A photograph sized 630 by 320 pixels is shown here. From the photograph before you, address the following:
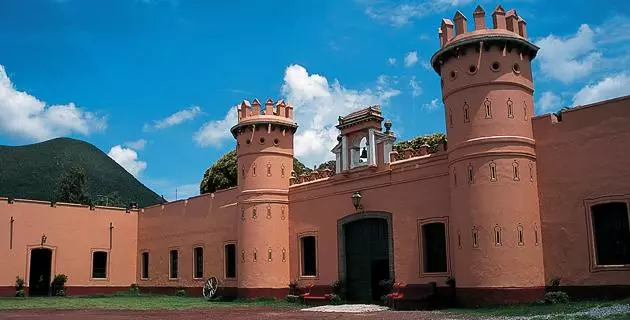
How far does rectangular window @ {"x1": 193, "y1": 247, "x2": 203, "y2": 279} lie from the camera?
28.5 metres

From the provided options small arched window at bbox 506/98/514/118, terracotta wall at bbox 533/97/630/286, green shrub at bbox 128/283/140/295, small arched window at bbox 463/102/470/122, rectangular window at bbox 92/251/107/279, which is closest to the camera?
terracotta wall at bbox 533/97/630/286

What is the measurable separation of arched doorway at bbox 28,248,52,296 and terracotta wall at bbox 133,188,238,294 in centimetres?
429

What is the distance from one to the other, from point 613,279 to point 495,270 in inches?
108

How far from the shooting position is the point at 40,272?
3030cm

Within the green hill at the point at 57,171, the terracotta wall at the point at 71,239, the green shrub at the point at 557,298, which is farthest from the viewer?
the green hill at the point at 57,171

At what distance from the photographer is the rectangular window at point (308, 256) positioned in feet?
77.0

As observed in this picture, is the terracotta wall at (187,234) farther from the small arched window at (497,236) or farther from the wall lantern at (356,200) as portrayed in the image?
the small arched window at (497,236)

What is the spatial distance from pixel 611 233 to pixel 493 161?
10.9 feet

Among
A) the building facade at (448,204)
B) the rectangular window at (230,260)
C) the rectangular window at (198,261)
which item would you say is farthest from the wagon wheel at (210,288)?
the rectangular window at (198,261)

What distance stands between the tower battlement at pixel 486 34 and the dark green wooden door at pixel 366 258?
639 centimetres

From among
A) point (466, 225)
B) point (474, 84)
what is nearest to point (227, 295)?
point (466, 225)

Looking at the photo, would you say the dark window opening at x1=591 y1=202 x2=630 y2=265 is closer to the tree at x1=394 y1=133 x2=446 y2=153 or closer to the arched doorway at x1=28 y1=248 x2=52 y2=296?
the tree at x1=394 y1=133 x2=446 y2=153

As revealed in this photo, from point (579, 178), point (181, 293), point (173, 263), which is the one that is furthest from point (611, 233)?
point (173, 263)

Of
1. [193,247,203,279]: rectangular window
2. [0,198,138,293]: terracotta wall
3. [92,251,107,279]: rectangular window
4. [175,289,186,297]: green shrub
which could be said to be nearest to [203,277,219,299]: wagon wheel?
[193,247,203,279]: rectangular window
